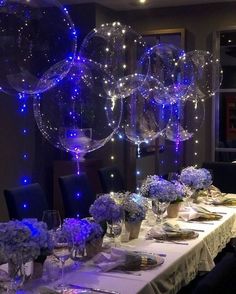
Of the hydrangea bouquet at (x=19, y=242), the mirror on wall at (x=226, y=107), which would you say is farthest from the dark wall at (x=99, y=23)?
the hydrangea bouquet at (x=19, y=242)

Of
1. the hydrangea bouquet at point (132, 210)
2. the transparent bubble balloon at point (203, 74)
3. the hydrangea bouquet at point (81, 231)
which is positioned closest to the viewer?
the hydrangea bouquet at point (81, 231)

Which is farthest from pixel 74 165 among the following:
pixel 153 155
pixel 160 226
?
pixel 160 226

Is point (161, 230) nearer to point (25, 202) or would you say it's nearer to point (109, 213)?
point (109, 213)

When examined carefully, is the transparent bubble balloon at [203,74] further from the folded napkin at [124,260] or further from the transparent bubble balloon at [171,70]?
the folded napkin at [124,260]

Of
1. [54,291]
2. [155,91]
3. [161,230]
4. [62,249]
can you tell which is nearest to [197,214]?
[161,230]

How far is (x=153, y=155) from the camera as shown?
697 cm

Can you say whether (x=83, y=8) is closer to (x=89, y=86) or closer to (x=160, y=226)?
(x=89, y=86)

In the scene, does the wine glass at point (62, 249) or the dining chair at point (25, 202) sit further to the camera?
the dining chair at point (25, 202)

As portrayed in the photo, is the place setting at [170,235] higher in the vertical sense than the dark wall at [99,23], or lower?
lower

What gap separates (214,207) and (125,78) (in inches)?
60.3

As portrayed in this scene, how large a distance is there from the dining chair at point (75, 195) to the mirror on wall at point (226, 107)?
279 cm

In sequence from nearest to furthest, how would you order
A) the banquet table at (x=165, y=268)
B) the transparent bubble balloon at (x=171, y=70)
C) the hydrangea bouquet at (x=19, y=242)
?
the hydrangea bouquet at (x=19, y=242) < the banquet table at (x=165, y=268) < the transparent bubble balloon at (x=171, y=70)

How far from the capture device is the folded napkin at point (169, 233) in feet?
9.32

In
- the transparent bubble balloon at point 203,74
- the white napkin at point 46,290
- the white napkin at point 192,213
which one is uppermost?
the transparent bubble balloon at point 203,74
